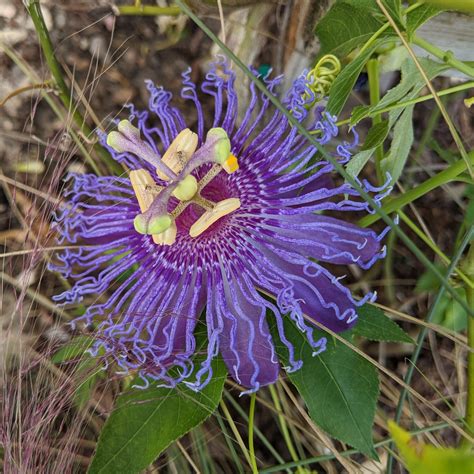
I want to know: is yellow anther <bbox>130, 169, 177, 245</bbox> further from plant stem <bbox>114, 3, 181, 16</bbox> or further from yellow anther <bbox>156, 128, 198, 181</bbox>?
plant stem <bbox>114, 3, 181, 16</bbox>

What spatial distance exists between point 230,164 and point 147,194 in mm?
131

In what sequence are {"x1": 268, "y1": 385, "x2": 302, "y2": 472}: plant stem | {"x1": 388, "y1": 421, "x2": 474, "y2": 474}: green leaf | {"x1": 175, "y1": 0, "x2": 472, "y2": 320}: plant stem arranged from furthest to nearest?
{"x1": 268, "y1": 385, "x2": 302, "y2": 472}: plant stem, {"x1": 175, "y1": 0, "x2": 472, "y2": 320}: plant stem, {"x1": 388, "y1": 421, "x2": 474, "y2": 474}: green leaf

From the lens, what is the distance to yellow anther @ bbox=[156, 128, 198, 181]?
1.04 m

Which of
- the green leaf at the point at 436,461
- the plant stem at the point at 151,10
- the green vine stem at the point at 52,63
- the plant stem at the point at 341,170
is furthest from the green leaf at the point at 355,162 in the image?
the plant stem at the point at 151,10

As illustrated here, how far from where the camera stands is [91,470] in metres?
0.91

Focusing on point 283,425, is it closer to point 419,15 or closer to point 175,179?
point 175,179

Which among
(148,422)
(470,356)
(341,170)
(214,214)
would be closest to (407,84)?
(341,170)

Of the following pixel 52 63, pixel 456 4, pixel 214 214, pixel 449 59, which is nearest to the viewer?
pixel 456 4

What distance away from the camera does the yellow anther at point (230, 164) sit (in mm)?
1024

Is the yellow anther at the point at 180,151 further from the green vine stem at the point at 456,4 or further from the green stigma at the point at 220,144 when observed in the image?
the green vine stem at the point at 456,4

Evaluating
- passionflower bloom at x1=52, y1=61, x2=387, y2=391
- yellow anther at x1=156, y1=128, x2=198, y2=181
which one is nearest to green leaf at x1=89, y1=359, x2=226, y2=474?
passionflower bloom at x1=52, y1=61, x2=387, y2=391

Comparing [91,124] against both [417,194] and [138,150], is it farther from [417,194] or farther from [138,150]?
[417,194]

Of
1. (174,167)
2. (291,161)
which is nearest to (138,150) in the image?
(174,167)

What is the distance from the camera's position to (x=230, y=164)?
1.03 metres
